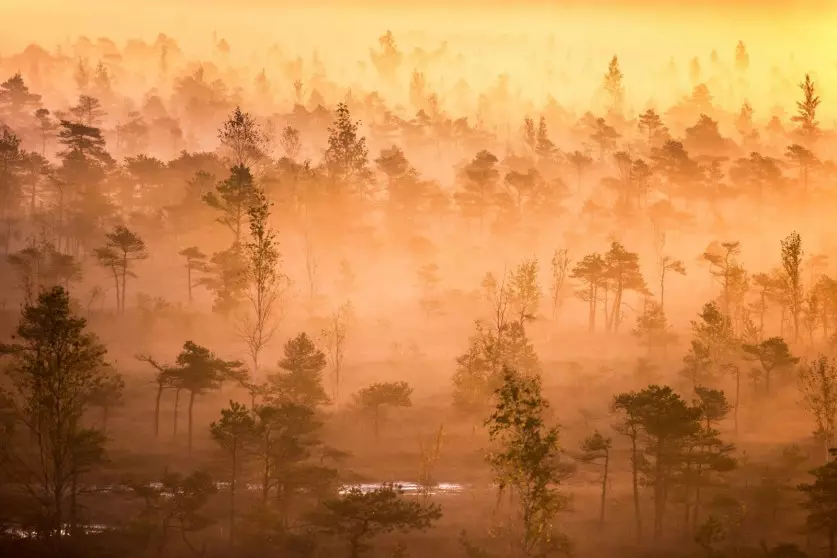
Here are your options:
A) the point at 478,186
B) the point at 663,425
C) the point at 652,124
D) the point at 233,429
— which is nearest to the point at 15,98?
the point at 478,186

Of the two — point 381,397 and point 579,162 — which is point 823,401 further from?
point 579,162

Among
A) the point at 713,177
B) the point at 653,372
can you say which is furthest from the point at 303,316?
the point at 713,177

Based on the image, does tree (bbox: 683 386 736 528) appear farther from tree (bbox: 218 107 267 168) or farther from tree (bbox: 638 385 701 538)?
tree (bbox: 218 107 267 168)

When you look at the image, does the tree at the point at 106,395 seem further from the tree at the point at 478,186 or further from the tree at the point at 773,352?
the tree at the point at 478,186

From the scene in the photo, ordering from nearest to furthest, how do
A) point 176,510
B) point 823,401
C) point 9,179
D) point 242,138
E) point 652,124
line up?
point 176,510, point 823,401, point 242,138, point 9,179, point 652,124

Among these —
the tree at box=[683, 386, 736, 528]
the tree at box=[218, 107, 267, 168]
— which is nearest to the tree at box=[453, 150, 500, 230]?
the tree at box=[218, 107, 267, 168]

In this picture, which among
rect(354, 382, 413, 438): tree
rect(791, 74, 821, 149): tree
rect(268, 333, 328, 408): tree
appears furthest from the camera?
rect(791, 74, 821, 149): tree

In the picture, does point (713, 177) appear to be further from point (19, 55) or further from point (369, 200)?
point (19, 55)

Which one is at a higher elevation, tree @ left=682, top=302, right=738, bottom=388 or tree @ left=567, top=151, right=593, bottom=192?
tree @ left=567, top=151, right=593, bottom=192
